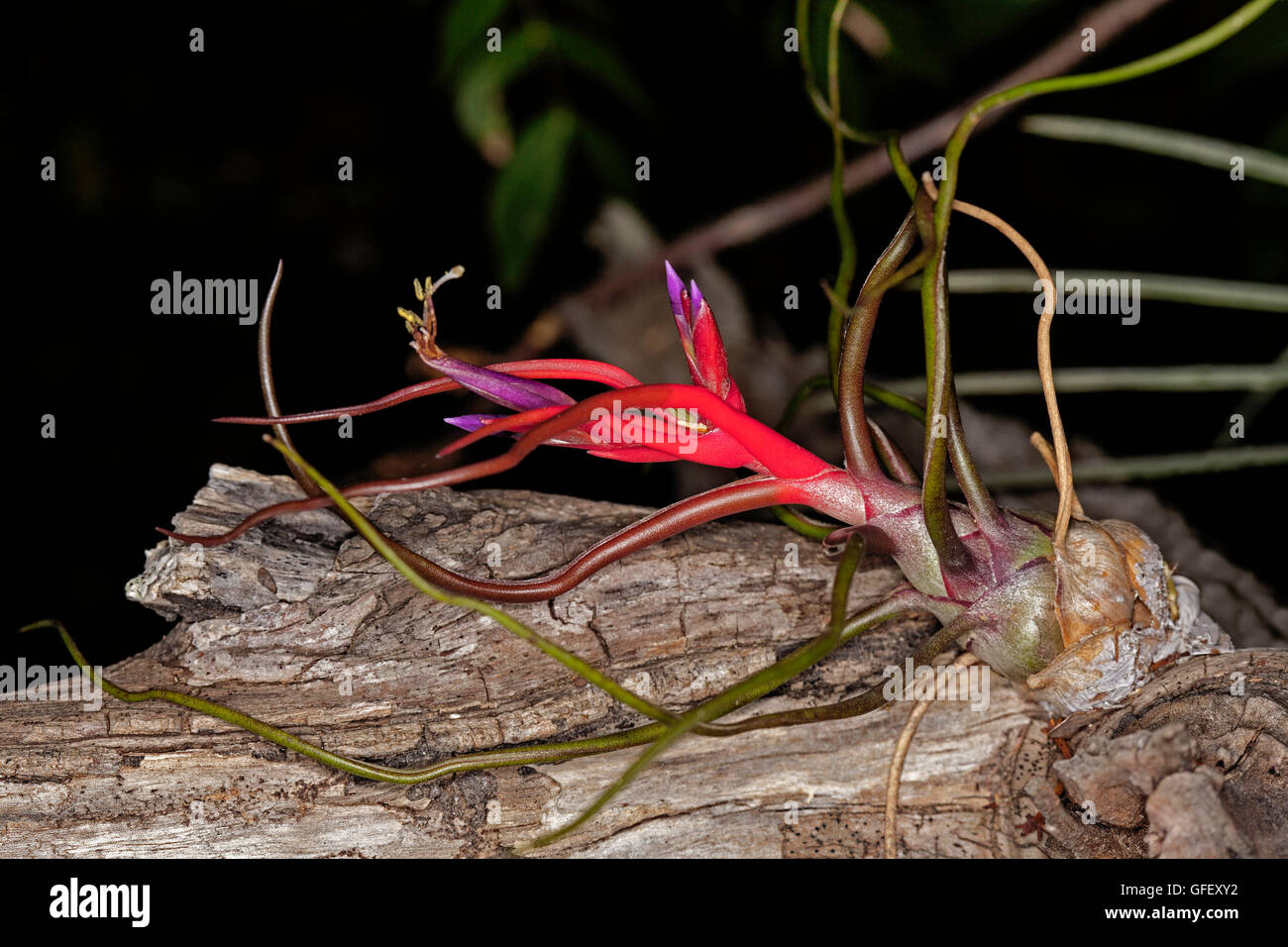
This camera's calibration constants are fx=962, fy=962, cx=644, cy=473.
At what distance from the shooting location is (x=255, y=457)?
1307mm

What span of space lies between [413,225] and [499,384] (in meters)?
0.91

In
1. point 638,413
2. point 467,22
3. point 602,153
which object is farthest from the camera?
point 602,153

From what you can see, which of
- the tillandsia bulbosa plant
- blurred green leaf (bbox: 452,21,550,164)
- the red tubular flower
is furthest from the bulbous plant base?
blurred green leaf (bbox: 452,21,550,164)

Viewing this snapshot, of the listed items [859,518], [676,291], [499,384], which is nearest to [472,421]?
[499,384]

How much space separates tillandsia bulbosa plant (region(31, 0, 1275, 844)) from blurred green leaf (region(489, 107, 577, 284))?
0.50 metres

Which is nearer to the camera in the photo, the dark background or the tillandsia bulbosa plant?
the tillandsia bulbosa plant

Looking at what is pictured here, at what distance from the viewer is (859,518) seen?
26.2 inches

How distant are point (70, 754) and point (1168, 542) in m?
1.09

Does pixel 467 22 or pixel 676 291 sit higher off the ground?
pixel 467 22

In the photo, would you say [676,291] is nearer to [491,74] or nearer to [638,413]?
[638,413]

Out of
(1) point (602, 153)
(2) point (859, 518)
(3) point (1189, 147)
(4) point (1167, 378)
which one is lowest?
(2) point (859, 518)

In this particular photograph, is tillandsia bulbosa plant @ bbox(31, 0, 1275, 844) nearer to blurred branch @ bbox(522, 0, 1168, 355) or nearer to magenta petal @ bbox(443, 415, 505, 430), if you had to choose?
magenta petal @ bbox(443, 415, 505, 430)

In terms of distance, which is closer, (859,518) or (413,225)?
(859,518)

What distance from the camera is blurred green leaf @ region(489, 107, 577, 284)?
3.76 ft
